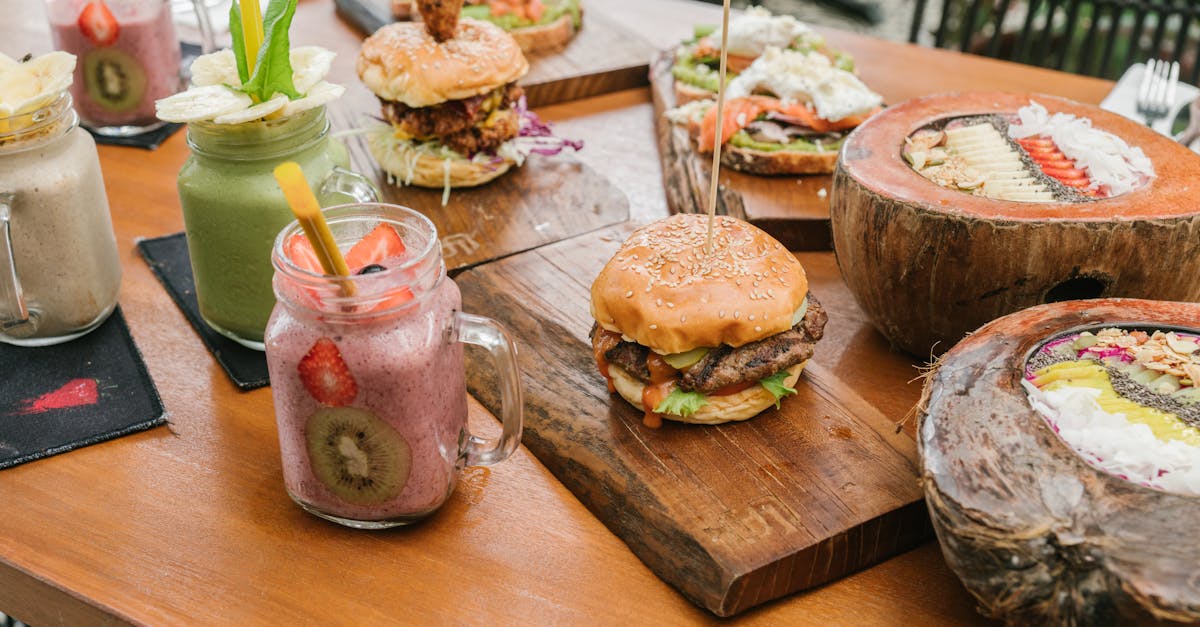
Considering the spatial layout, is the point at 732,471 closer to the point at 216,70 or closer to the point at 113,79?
the point at 216,70

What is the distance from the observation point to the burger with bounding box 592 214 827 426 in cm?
176

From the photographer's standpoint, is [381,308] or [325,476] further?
[325,476]

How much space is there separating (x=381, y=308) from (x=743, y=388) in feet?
2.27

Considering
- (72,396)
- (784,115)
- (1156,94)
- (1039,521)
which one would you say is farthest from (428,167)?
(1156,94)

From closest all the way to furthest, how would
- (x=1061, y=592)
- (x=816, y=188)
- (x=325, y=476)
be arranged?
(x=1061, y=592)
(x=325, y=476)
(x=816, y=188)

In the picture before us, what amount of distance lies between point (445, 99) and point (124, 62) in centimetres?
89

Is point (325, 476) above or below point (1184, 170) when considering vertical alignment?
below

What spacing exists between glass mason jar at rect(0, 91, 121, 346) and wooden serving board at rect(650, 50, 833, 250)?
134cm

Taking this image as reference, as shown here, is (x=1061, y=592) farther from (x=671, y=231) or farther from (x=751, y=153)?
(x=751, y=153)

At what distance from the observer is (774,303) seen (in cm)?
178

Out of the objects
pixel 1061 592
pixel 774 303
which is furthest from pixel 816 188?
pixel 1061 592

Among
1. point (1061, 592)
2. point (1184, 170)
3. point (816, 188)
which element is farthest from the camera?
point (816, 188)

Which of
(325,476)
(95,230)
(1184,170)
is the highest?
(1184,170)

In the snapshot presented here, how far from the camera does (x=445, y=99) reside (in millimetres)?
2598
